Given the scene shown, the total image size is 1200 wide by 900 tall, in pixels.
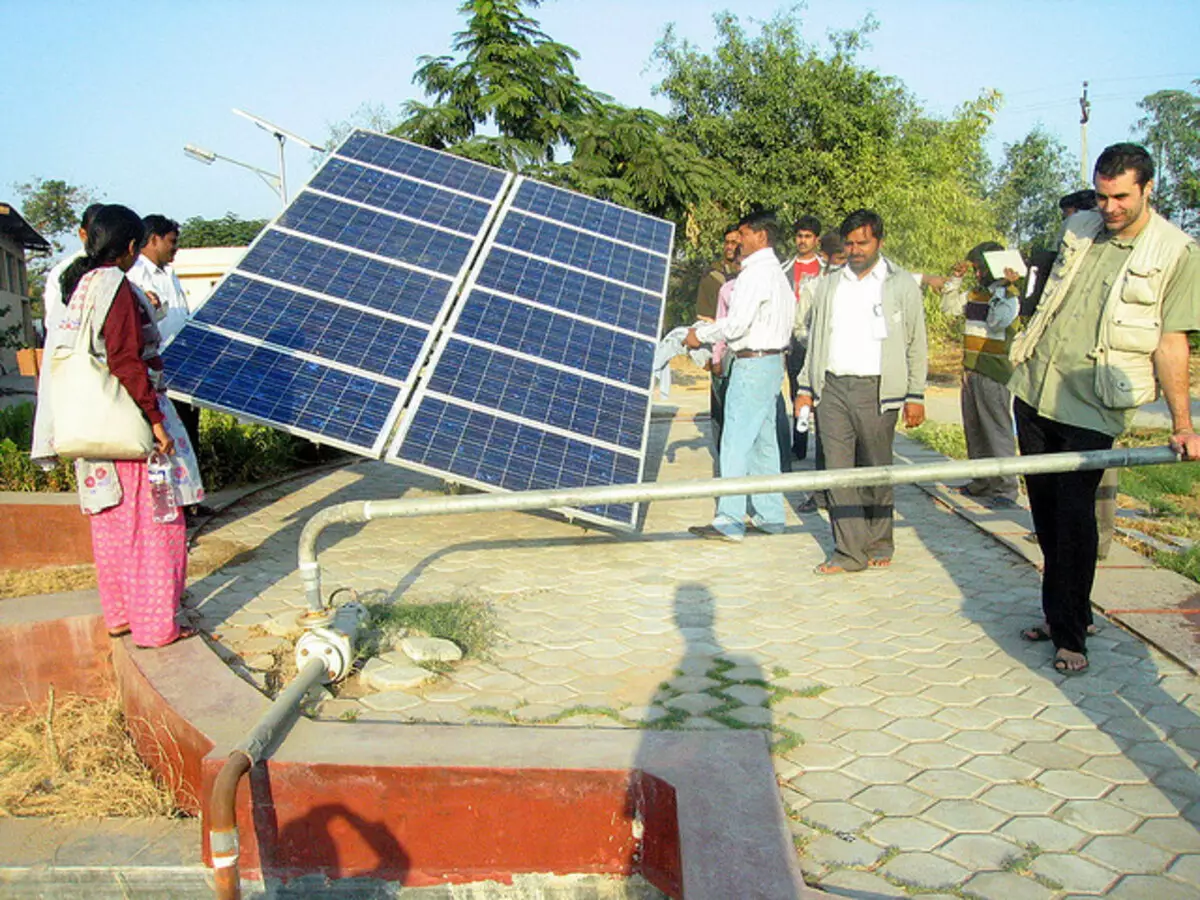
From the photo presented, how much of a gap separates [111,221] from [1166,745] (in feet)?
14.9

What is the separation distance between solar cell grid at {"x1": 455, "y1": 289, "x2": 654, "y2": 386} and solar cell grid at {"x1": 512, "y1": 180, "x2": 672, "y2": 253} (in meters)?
1.56

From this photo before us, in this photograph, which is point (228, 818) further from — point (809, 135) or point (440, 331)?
point (809, 135)

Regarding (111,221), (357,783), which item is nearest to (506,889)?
(357,783)

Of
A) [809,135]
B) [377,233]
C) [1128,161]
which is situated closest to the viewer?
[1128,161]

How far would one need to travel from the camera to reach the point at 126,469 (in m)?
4.18

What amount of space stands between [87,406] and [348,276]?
8.91 ft

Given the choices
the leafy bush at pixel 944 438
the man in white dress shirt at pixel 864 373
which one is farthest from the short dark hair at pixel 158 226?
the leafy bush at pixel 944 438

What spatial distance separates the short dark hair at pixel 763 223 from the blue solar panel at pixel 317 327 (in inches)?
85.4

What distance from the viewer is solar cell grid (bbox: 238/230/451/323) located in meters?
6.34

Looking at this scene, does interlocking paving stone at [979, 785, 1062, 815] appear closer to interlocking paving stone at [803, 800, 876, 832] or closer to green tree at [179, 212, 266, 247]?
interlocking paving stone at [803, 800, 876, 832]

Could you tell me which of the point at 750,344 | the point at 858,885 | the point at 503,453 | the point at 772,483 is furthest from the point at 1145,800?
the point at 750,344

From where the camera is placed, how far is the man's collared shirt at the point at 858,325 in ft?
18.5

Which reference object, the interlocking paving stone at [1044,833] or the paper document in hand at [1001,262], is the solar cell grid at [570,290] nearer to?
the paper document in hand at [1001,262]

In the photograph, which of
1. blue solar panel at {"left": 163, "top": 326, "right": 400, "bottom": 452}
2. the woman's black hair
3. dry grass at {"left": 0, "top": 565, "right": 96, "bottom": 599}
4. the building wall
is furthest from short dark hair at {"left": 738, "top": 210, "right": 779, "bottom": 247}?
the building wall
